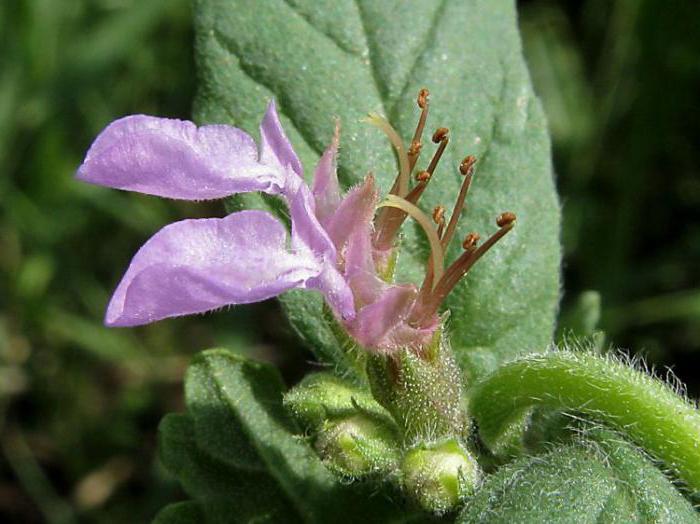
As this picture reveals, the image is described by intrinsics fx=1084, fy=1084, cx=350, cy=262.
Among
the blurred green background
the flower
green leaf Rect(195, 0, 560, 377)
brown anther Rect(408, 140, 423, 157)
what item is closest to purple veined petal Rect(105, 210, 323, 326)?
the flower

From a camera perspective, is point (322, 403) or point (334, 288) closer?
point (334, 288)

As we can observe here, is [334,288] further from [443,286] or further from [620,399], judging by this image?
[620,399]

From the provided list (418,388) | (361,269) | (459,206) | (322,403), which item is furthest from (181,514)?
(459,206)

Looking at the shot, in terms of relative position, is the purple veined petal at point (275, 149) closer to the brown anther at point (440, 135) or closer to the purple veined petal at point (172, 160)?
the purple veined petal at point (172, 160)

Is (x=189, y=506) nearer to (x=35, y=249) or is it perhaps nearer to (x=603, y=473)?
(x=603, y=473)

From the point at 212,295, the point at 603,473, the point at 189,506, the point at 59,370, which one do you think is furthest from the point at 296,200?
the point at 59,370

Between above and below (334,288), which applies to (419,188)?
above
